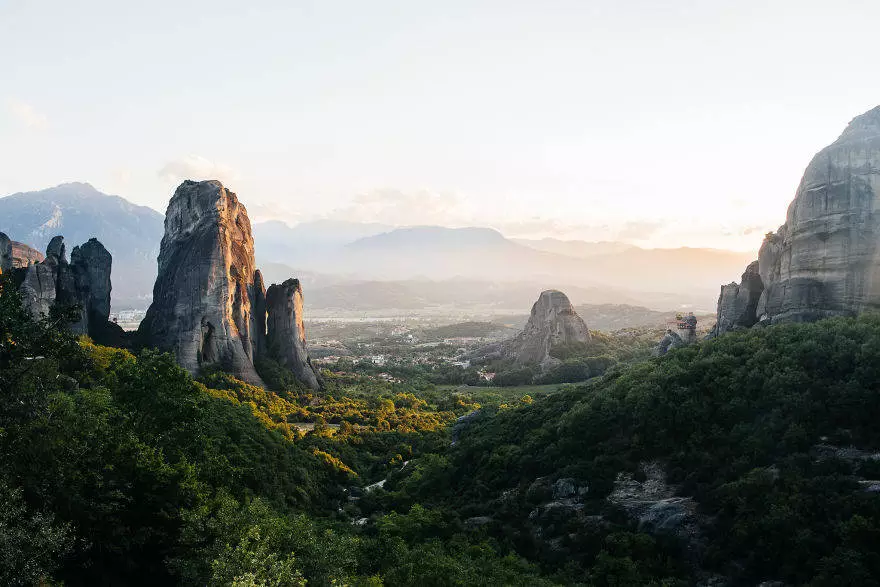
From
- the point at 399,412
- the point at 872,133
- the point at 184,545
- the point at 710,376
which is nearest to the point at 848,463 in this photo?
the point at 710,376

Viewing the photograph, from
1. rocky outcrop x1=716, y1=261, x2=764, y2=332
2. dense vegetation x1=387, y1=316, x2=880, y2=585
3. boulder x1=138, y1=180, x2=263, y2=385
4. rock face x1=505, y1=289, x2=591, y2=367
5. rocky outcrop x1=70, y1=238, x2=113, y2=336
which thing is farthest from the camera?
rock face x1=505, y1=289, x2=591, y2=367

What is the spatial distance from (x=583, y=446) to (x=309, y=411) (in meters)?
40.3

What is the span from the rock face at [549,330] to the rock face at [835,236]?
62.2 meters

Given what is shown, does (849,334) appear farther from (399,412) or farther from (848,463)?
(399,412)

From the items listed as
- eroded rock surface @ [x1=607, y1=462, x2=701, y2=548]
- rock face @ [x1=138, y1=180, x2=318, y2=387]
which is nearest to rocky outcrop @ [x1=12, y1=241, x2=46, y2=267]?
rock face @ [x1=138, y1=180, x2=318, y2=387]

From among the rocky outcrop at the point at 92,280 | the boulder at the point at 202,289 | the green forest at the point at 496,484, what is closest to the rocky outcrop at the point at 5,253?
the rocky outcrop at the point at 92,280

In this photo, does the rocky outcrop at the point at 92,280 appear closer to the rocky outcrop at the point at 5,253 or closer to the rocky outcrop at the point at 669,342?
the rocky outcrop at the point at 5,253

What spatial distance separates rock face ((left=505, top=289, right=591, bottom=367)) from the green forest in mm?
60110

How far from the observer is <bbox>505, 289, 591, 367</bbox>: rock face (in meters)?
106

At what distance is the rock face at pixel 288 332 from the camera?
73.1 m

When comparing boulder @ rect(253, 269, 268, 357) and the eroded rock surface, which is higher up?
boulder @ rect(253, 269, 268, 357)

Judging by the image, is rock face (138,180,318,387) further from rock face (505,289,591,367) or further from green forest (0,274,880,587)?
rock face (505,289,591,367)

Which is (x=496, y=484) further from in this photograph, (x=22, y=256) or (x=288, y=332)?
(x=22, y=256)

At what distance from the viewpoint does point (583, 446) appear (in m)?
34.6
